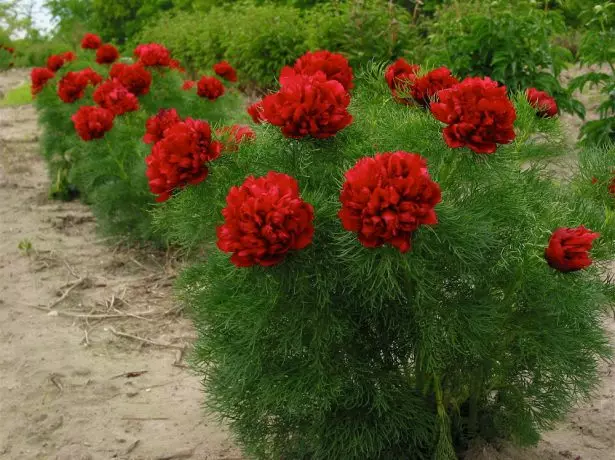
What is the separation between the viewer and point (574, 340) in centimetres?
213

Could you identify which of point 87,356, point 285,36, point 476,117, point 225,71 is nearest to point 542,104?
point 476,117

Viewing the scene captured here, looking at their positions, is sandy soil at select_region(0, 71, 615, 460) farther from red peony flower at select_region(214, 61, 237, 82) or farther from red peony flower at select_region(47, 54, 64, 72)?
red peony flower at select_region(214, 61, 237, 82)

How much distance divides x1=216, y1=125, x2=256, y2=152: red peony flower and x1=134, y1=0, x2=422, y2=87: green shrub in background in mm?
3877

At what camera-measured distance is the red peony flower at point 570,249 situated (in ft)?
5.89

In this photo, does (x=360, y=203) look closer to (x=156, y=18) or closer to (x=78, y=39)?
(x=156, y=18)

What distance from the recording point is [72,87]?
5113 mm

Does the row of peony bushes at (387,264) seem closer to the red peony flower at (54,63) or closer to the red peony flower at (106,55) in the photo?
the red peony flower at (106,55)

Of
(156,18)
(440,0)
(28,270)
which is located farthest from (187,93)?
(156,18)

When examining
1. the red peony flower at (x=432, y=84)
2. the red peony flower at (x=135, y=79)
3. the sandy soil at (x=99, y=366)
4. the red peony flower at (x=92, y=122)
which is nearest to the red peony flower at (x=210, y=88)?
the red peony flower at (x=135, y=79)

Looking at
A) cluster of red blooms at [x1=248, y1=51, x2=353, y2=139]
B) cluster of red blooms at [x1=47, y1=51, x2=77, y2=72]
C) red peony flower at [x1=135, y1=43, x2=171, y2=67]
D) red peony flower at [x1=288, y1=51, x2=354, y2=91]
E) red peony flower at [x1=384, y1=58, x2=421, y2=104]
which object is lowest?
cluster of red blooms at [x1=47, y1=51, x2=77, y2=72]

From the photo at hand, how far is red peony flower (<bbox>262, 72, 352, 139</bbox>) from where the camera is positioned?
6.04ft

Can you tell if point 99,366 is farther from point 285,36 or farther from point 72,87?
point 285,36

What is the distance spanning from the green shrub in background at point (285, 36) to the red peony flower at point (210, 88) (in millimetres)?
1551

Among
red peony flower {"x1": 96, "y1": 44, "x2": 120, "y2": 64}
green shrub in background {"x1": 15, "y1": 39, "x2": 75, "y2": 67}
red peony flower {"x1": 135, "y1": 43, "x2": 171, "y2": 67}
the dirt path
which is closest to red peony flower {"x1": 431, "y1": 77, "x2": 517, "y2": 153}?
the dirt path
